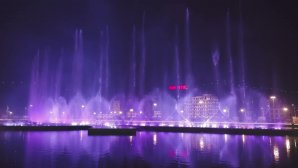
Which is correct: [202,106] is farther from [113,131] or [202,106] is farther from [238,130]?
[113,131]

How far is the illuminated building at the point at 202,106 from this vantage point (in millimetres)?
116381

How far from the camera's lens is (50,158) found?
551 inches

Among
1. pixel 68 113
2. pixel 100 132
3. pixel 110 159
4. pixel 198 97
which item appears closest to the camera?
pixel 110 159

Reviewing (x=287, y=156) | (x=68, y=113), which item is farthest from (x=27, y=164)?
(x=68, y=113)

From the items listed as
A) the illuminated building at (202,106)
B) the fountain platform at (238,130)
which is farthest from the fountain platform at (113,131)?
the illuminated building at (202,106)

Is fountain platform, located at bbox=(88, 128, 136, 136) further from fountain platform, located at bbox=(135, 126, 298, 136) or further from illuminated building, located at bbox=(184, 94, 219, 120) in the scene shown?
illuminated building, located at bbox=(184, 94, 219, 120)

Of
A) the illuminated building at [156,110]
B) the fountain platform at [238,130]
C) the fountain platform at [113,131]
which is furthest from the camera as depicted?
the illuminated building at [156,110]

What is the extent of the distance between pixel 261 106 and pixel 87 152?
88.3m

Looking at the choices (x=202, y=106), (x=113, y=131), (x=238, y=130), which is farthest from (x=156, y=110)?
(x=113, y=131)

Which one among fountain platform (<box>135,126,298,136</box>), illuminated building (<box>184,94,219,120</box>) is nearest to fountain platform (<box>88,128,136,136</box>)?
fountain platform (<box>135,126,298,136</box>)

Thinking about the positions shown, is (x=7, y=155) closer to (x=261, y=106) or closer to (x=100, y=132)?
(x=100, y=132)

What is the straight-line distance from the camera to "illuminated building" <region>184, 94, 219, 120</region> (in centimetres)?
11638

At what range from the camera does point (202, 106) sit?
11981cm

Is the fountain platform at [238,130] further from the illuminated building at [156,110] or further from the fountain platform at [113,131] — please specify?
the illuminated building at [156,110]
